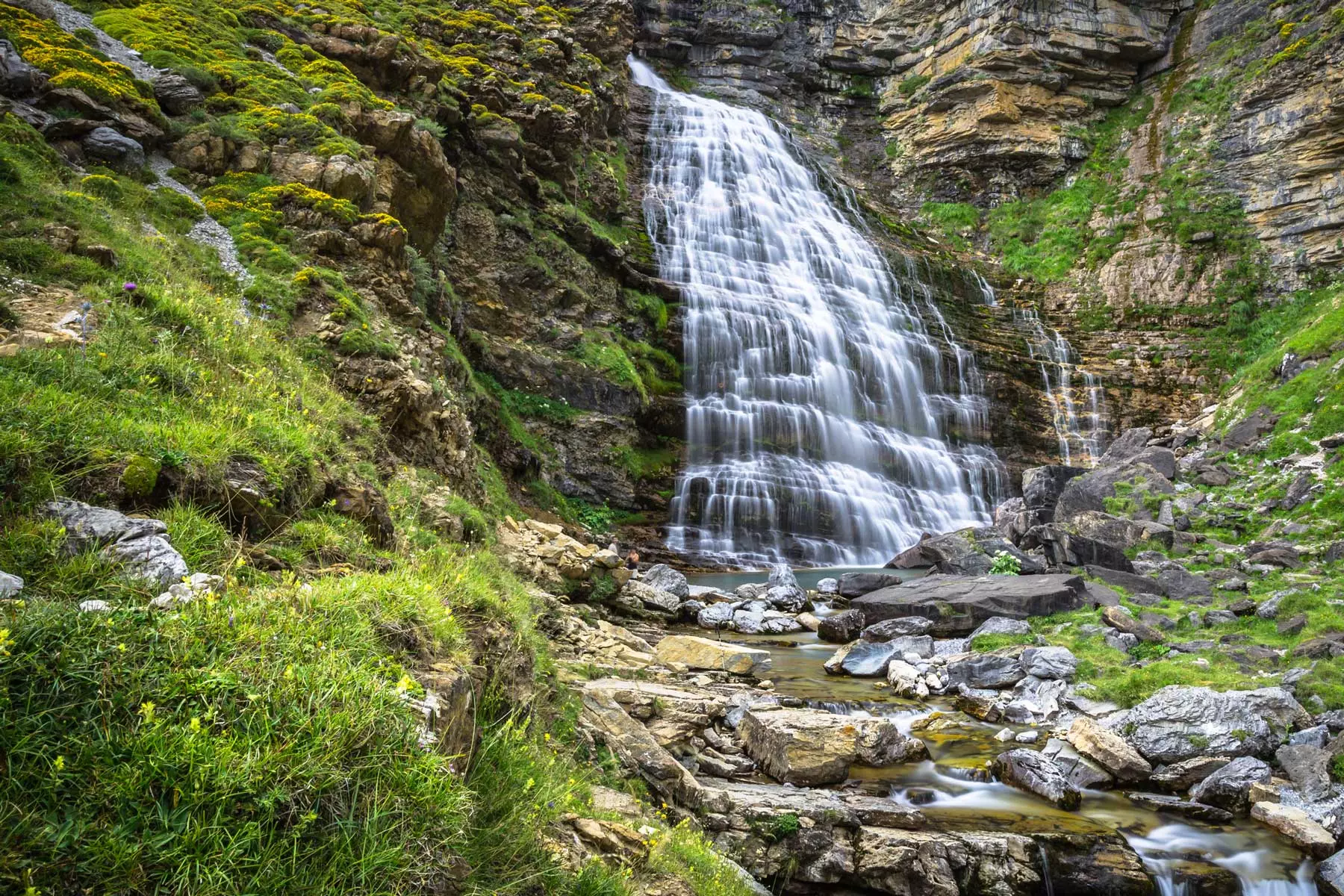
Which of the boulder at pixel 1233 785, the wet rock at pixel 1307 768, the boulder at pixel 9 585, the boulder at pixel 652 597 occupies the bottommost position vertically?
the boulder at pixel 652 597

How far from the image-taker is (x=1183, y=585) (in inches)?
514

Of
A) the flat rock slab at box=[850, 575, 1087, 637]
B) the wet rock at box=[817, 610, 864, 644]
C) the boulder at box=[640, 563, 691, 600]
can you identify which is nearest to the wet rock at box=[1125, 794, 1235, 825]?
the flat rock slab at box=[850, 575, 1087, 637]

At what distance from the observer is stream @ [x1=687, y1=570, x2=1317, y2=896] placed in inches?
240

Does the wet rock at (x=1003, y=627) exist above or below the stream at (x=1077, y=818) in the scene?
below

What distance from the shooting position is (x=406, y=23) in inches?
945

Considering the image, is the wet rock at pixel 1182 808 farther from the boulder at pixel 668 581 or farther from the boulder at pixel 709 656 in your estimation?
the boulder at pixel 668 581

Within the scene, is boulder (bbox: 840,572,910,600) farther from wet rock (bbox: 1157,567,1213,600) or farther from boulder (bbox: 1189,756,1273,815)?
boulder (bbox: 1189,756,1273,815)

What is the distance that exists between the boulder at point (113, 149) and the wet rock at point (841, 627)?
13.0 m

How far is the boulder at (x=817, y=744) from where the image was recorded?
6.90 metres

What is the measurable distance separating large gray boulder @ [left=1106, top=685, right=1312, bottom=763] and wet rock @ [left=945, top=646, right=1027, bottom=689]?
5.71ft

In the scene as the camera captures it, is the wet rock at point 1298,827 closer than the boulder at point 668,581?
Yes

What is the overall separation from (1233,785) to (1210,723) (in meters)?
0.96

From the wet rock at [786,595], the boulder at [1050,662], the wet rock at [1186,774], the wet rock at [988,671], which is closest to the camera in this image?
the wet rock at [1186,774]

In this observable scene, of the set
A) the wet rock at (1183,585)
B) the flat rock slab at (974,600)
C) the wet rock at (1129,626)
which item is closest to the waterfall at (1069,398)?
the wet rock at (1183,585)
